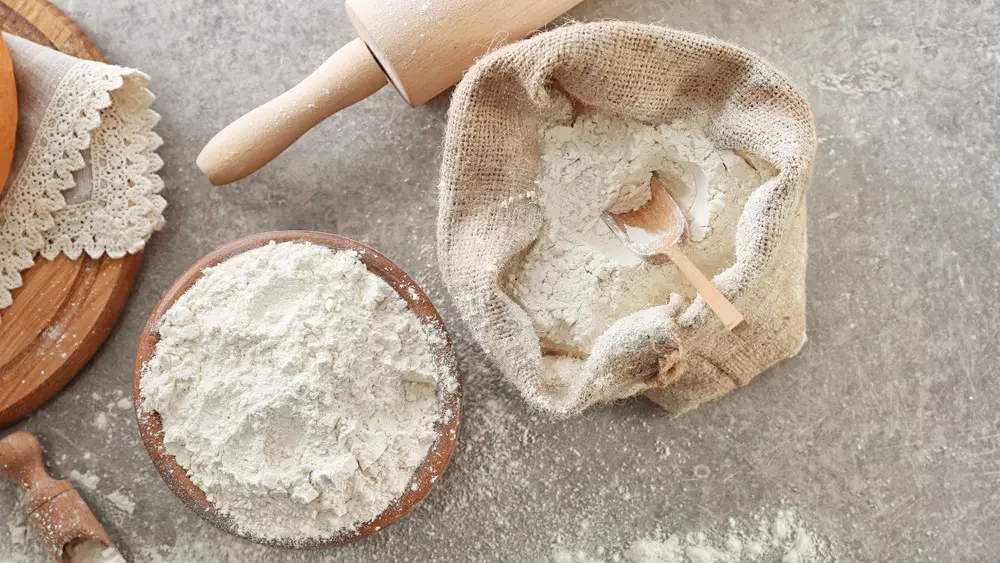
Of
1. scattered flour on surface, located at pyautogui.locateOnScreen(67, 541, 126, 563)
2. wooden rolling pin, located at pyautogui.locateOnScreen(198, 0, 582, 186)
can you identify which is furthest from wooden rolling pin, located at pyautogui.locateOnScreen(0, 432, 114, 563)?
wooden rolling pin, located at pyautogui.locateOnScreen(198, 0, 582, 186)

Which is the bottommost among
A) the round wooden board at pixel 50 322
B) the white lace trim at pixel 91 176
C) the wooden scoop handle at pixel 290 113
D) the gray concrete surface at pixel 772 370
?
the gray concrete surface at pixel 772 370

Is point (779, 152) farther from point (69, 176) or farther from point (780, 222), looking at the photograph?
point (69, 176)

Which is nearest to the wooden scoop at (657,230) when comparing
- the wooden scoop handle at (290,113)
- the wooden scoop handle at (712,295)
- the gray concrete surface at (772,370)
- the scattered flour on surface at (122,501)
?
the wooden scoop handle at (712,295)

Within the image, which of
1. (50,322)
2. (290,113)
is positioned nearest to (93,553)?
(50,322)

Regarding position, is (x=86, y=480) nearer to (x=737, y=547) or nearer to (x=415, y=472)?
(x=415, y=472)

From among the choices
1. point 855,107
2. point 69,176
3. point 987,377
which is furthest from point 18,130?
point 987,377

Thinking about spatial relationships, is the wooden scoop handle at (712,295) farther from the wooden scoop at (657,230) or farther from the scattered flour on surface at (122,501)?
the scattered flour on surface at (122,501)
